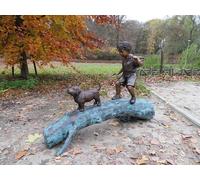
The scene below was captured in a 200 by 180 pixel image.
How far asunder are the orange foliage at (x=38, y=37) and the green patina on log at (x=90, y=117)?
4.68 metres

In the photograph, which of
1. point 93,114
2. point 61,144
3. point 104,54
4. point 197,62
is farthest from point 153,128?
point 104,54

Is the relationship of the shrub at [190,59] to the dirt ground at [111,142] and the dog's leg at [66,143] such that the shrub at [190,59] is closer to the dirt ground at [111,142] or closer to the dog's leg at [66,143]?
the dirt ground at [111,142]

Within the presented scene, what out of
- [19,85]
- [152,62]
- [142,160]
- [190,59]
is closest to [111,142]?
[142,160]

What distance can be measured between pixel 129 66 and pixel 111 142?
1.30 m

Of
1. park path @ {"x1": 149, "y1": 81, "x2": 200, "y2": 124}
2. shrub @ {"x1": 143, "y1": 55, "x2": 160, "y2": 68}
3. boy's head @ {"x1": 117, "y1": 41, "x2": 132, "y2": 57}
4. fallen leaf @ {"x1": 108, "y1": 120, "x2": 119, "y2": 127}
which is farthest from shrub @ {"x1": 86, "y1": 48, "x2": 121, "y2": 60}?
boy's head @ {"x1": 117, "y1": 41, "x2": 132, "y2": 57}

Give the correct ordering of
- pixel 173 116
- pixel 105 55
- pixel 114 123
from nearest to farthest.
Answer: pixel 114 123, pixel 173 116, pixel 105 55

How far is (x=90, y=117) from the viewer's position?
475 centimetres

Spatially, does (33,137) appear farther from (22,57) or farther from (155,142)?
(22,57)

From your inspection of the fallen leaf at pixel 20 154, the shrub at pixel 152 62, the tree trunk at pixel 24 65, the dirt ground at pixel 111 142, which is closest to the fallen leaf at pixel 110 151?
the dirt ground at pixel 111 142

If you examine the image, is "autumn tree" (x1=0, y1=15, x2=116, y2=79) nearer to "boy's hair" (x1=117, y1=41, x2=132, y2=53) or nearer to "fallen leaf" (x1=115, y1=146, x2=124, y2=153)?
"boy's hair" (x1=117, y1=41, x2=132, y2=53)

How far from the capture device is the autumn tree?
916 centimetres

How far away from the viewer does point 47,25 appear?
9492mm

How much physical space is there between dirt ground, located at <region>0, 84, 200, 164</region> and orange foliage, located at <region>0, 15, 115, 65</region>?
322 centimetres

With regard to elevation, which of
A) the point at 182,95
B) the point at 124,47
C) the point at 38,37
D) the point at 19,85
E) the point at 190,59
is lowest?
the point at 190,59
